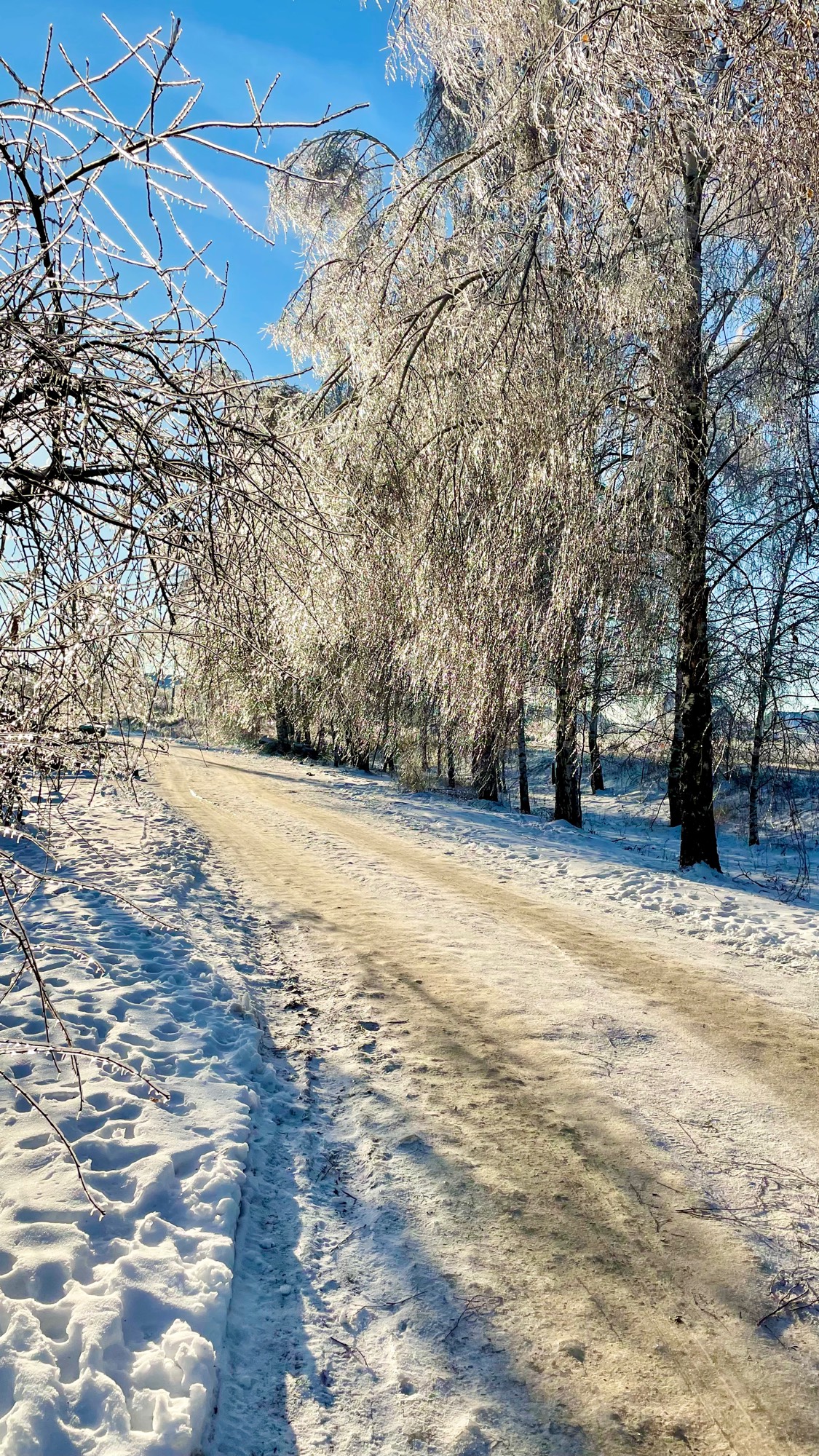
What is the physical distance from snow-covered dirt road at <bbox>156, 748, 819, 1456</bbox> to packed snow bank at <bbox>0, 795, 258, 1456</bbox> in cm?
16

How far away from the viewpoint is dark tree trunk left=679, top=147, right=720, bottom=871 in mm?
6133

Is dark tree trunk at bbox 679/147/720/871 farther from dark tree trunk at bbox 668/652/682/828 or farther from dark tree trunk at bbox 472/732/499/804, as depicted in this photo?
dark tree trunk at bbox 472/732/499/804

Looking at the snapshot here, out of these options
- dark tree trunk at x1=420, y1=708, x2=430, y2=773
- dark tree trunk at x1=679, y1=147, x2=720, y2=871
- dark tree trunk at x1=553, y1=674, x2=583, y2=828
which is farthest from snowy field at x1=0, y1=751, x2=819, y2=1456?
dark tree trunk at x1=679, y1=147, x2=720, y2=871

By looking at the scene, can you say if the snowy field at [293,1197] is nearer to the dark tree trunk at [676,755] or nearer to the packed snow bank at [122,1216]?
the packed snow bank at [122,1216]

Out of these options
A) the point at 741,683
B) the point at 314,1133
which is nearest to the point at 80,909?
→ the point at 314,1133

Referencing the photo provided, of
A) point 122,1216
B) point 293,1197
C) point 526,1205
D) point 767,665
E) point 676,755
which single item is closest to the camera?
point 122,1216

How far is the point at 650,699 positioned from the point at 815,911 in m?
2.71

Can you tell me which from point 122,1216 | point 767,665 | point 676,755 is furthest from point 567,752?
point 122,1216

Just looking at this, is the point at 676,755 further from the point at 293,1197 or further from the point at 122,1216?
the point at 122,1216

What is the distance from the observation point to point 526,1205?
3145mm

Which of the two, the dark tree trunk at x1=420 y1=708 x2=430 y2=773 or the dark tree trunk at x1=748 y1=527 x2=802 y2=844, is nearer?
the dark tree trunk at x1=420 y1=708 x2=430 y2=773

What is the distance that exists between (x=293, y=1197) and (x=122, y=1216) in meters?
0.72

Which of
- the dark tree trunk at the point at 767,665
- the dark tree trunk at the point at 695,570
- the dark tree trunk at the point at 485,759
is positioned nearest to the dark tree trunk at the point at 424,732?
the dark tree trunk at the point at 485,759

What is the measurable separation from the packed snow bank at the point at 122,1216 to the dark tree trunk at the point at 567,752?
3143mm
